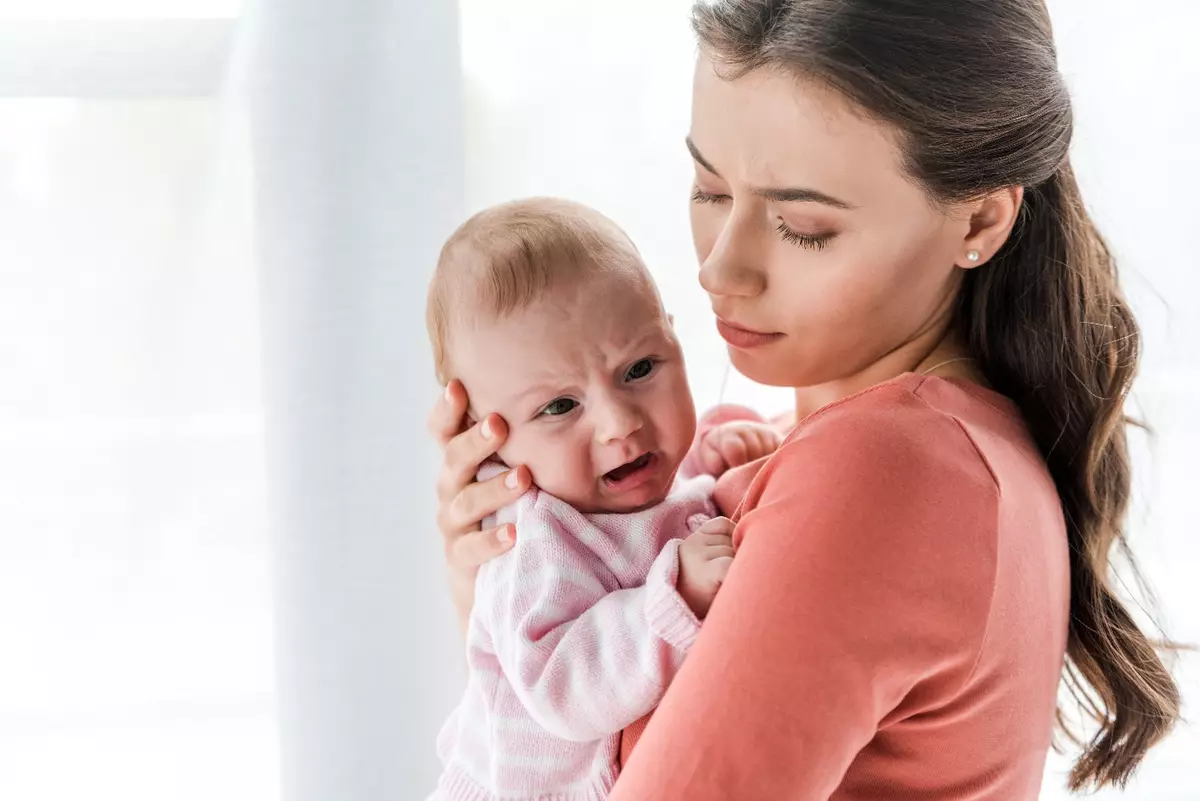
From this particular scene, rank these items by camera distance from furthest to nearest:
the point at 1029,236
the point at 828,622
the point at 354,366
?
the point at 354,366 → the point at 1029,236 → the point at 828,622

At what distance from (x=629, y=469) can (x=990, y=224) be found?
481 mm

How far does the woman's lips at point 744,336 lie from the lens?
1262 millimetres

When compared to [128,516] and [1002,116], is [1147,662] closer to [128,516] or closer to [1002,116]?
[1002,116]

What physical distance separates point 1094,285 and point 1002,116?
313 millimetres

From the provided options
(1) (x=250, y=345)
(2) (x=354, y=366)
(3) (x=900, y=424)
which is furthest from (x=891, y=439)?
(1) (x=250, y=345)

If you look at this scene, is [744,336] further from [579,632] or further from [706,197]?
[579,632]

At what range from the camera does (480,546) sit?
1.36 meters

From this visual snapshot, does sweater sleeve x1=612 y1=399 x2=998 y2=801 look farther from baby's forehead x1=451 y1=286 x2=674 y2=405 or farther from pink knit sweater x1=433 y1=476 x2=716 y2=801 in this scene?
baby's forehead x1=451 y1=286 x2=674 y2=405

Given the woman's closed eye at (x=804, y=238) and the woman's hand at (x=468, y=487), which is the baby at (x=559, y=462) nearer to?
the woman's hand at (x=468, y=487)

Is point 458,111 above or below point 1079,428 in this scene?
above

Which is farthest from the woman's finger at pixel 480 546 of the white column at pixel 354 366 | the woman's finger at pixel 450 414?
the white column at pixel 354 366

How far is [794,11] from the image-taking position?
1084mm

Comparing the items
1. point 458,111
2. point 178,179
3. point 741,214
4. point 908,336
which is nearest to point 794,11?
point 741,214

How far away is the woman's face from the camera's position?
109cm
